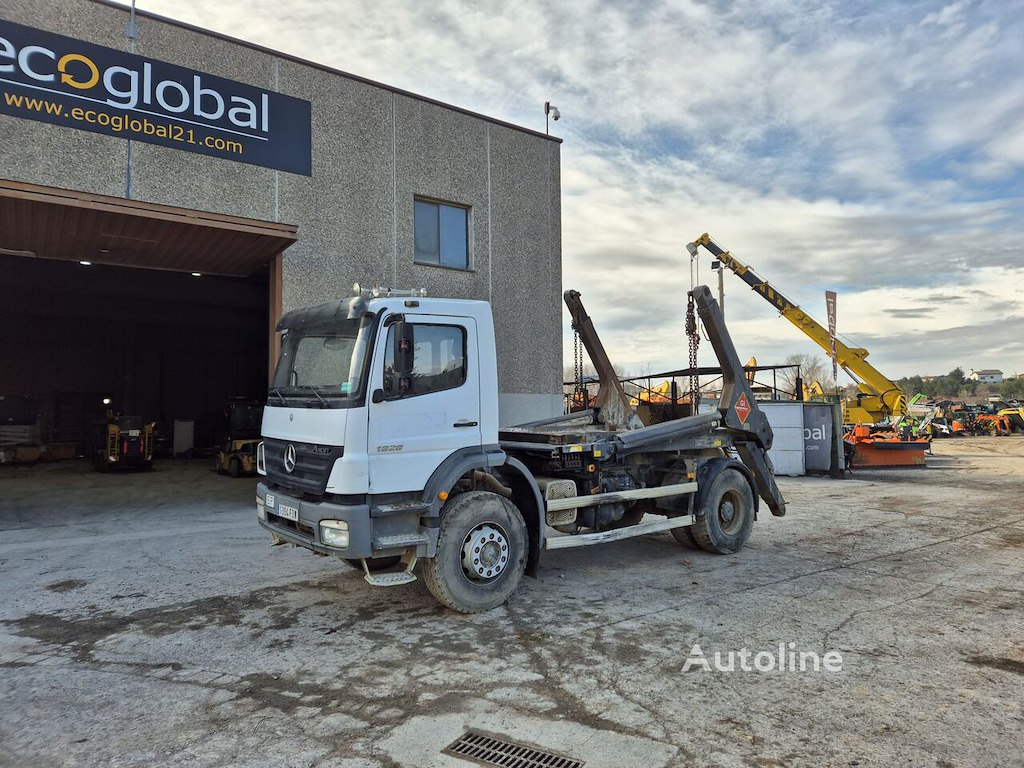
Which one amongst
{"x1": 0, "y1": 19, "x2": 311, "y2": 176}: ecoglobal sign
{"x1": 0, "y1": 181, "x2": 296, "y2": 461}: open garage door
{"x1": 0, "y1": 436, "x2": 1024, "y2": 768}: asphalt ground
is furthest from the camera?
{"x1": 0, "y1": 181, "x2": 296, "y2": 461}: open garage door

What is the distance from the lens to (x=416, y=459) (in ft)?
17.6

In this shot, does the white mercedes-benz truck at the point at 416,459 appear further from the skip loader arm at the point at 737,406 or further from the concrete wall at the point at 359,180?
the concrete wall at the point at 359,180

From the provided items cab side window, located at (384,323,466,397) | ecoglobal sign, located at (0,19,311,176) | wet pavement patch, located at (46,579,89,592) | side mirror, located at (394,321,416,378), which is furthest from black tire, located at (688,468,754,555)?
ecoglobal sign, located at (0,19,311,176)

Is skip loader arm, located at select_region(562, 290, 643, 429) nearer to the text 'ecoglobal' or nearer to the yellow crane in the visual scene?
the text 'ecoglobal'

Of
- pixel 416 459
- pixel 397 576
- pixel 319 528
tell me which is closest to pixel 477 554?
pixel 397 576

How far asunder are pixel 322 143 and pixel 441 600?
332 inches

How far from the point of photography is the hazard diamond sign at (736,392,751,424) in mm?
8359

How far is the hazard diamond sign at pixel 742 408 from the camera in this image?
8.36 meters

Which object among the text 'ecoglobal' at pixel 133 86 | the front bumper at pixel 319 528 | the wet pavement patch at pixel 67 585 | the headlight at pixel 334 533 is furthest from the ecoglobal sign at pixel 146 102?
the headlight at pixel 334 533

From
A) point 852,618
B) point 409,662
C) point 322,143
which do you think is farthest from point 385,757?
point 322,143

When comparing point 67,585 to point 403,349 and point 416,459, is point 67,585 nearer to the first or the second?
point 416,459

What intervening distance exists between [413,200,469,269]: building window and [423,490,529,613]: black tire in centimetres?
718

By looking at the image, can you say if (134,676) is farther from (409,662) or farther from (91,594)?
(91,594)

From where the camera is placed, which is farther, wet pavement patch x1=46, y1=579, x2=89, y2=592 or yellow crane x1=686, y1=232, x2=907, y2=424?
yellow crane x1=686, y1=232, x2=907, y2=424
